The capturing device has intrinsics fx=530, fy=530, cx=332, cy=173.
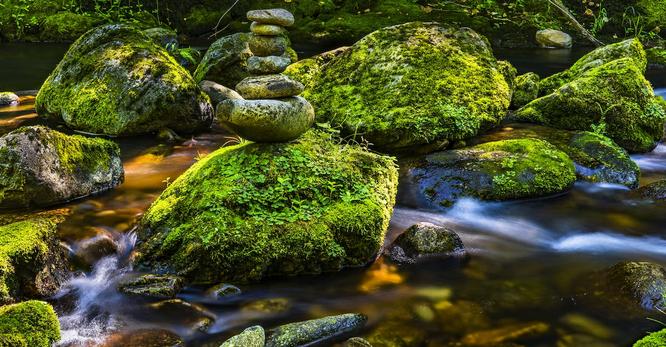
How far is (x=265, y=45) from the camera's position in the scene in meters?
11.7

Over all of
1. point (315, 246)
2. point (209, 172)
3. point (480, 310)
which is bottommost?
point (480, 310)

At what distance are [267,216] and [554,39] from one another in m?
16.9

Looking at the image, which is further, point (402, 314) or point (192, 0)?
point (192, 0)

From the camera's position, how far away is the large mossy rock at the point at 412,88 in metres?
7.18

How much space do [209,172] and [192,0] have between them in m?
17.7

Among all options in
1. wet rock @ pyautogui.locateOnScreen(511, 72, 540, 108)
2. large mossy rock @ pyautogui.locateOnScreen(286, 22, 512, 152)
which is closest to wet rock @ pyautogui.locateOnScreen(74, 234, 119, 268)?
large mossy rock @ pyautogui.locateOnScreen(286, 22, 512, 152)

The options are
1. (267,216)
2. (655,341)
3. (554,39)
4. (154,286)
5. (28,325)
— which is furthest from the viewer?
(554,39)

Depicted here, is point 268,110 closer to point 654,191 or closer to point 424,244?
point 424,244

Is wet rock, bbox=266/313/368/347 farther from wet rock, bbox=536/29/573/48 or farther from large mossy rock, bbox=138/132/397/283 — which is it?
wet rock, bbox=536/29/573/48

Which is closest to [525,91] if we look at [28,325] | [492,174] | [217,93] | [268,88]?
[492,174]

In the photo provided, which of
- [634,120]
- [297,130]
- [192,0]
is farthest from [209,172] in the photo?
[192,0]

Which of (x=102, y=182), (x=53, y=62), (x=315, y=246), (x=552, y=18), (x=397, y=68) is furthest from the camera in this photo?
(x=552, y=18)

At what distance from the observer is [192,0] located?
827 inches

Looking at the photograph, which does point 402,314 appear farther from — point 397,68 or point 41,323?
point 397,68
